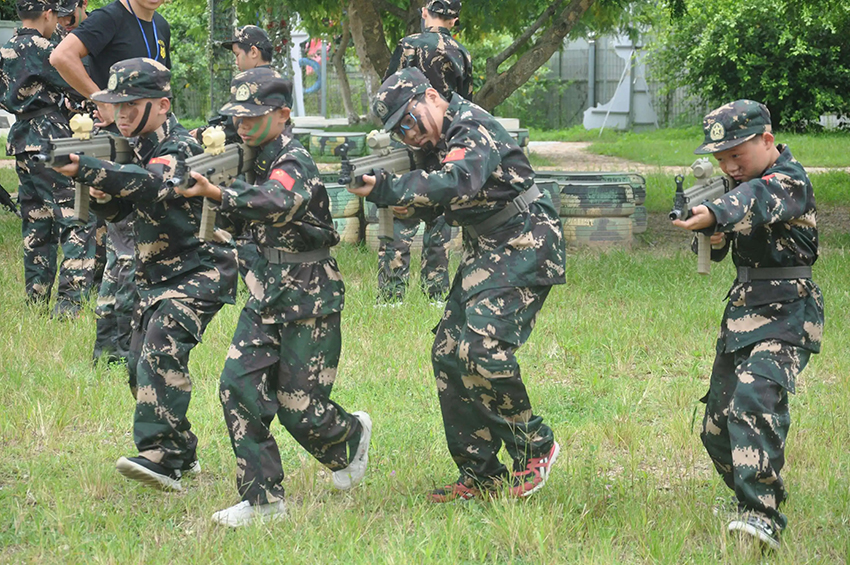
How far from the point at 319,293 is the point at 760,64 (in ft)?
73.7

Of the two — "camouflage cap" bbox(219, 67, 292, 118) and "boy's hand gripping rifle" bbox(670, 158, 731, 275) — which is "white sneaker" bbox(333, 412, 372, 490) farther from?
"boy's hand gripping rifle" bbox(670, 158, 731, 275)

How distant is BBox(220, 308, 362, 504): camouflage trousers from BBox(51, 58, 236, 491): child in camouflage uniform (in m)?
0.38

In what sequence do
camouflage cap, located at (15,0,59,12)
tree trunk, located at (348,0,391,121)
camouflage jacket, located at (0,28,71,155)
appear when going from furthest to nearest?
tree trunk, located at (348,0,391,121) < camouflage cap, located at (15,0,59,12) < camouflage jacket, located at (0,28,71,155)

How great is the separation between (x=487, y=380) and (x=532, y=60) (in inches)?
312

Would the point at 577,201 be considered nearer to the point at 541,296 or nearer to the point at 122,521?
the point at 541,296

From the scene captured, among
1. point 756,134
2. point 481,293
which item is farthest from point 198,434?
point 756,134

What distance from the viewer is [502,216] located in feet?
14.8

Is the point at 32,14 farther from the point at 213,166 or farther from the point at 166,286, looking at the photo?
the point at 213,166

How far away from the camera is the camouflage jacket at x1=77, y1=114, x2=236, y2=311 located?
4773 mm

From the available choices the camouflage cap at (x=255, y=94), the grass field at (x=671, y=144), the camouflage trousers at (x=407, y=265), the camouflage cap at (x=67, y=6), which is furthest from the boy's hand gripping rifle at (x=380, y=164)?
the grass field at (x=671, y=144)

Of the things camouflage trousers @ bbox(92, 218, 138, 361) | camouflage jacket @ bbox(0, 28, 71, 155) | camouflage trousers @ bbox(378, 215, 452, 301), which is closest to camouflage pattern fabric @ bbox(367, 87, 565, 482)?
camouflage trousers @ bbox(92, 218, 138, 361)

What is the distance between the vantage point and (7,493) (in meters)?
4.79

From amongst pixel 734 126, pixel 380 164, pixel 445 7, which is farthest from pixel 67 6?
pixel 734 126

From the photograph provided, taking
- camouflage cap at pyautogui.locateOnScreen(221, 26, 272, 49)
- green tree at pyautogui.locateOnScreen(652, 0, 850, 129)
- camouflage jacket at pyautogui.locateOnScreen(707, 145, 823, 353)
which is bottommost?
green tree at pyautogui.locateOnScreen(652, 0, 850, 129)
